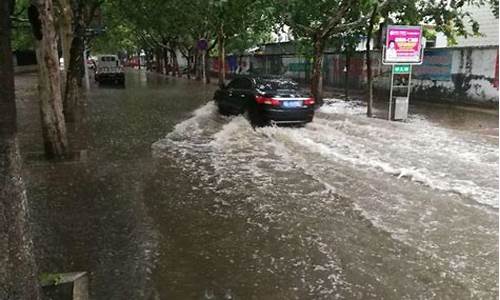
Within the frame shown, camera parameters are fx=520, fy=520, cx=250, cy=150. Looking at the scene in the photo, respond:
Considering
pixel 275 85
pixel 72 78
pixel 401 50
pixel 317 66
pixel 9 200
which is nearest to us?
pixel 9 200

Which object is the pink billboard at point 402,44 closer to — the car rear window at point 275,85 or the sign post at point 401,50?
the sign post at point 401,50

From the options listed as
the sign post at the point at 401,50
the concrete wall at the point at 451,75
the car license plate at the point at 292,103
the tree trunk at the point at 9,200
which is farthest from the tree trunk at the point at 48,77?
the concrete wall at the point at 451,75

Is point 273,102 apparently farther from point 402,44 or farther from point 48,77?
point 48,77

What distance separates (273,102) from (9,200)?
34.0 feet

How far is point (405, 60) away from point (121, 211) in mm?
11329

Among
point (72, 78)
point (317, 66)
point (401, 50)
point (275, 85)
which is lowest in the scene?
point (275, 85)

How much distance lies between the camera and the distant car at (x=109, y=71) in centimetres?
3359

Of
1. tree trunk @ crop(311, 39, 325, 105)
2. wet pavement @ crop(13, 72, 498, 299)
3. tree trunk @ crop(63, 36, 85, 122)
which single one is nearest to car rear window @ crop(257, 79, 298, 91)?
wet pavement @ crop(13, 72, 498, 299)

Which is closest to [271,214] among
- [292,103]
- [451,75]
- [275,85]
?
[292,103]

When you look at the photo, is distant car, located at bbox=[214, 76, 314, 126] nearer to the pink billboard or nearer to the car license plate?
the car license plate

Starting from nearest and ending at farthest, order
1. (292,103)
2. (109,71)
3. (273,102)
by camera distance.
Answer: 1. (273,102)
2. (292,103)
3. (109,71)

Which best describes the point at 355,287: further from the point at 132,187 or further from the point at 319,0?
the point at 319,0

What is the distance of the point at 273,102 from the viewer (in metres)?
13.4

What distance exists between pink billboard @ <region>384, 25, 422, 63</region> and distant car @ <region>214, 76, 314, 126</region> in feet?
10.6
